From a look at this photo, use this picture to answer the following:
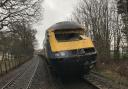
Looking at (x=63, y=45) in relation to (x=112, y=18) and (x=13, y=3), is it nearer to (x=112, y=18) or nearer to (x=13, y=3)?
(x=13, y=3)

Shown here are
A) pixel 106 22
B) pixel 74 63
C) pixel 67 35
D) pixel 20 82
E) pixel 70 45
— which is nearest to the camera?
pixel 74 63

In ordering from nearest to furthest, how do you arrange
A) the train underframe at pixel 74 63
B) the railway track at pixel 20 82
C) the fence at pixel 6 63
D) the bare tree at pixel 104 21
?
1. the train underframe at pixel 74 63
2. the railway track at pixel 20 82
3. the fence at pixel 6 63
4. the bare tree at pixel 104 21

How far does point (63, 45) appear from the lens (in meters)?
15.0

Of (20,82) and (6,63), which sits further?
(6,63)

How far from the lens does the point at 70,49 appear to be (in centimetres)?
1473

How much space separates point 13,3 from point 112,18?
20.2 metres

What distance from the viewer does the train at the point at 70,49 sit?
14.6 metres

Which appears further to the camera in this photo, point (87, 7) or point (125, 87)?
point (87, 7)

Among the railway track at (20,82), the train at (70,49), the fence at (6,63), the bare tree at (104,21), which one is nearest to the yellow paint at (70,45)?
the train at (70,49)

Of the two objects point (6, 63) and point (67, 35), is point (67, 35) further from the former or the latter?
point (6, 63)

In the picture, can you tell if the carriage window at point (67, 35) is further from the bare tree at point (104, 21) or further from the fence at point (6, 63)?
the bare tree at point (104, 21)

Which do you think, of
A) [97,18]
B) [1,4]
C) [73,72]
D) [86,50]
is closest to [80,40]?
[86,50]

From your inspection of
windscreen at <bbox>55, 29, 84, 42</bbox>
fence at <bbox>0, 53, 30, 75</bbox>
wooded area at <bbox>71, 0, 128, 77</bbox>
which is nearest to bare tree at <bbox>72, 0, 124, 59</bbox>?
wooded area at <bbox>71, 0, 128, 77</bbox>

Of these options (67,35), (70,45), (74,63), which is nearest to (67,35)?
(67,35)
